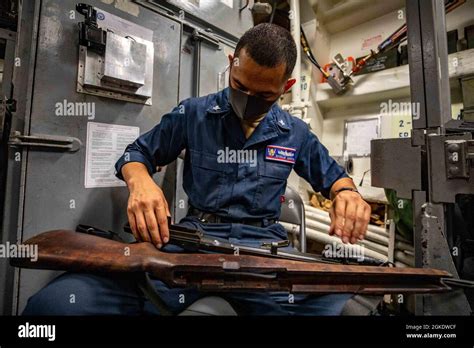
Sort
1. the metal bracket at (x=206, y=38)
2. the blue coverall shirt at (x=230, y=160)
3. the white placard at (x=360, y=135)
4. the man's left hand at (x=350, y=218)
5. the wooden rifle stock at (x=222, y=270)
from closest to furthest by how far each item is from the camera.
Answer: the wooden rifle stock at (x=222, y=270), the man's left hand at (x=350, y=218), the blue coverall shirt at (x=230, y=160), the metal bracket at (x=206, y=38), the white placard at (x=360, y=135)

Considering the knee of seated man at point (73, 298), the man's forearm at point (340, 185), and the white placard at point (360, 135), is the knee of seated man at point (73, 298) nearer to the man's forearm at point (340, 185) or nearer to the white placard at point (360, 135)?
the man's forearm at point (340, 185)

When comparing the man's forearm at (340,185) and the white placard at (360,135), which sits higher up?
the white placard at (360,135)

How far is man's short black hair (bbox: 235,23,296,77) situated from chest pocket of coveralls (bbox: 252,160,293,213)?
33cm

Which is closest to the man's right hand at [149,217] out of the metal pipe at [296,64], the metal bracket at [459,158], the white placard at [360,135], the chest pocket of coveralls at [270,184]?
the chest pocket of coveralls at [270,184]

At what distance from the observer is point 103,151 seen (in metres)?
0.94

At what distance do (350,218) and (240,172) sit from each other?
15.7 inches

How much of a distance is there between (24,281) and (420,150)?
1337mm

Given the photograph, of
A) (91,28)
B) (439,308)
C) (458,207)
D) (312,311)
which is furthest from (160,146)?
(458,207)

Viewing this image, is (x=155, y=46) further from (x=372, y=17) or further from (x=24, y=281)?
(x=372, y=17)

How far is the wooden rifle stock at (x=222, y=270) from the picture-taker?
512 mm

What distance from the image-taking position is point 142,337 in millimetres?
570

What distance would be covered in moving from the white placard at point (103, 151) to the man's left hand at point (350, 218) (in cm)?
84

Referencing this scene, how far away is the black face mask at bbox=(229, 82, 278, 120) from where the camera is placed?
2.64 feet

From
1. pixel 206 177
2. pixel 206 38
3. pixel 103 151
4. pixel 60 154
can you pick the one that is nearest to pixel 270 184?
pixel 206 177
